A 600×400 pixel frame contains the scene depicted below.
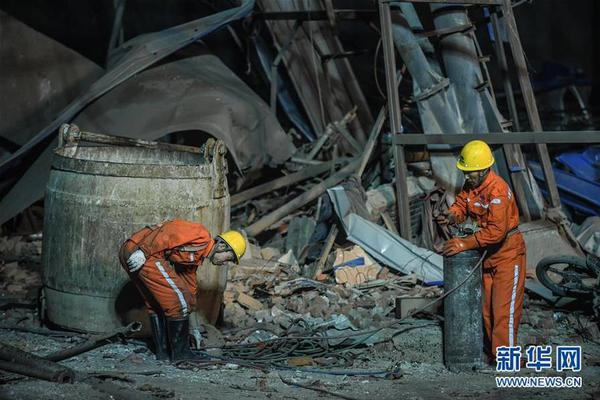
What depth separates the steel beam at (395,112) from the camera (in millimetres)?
8656

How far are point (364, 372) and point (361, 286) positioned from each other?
1.88 metres

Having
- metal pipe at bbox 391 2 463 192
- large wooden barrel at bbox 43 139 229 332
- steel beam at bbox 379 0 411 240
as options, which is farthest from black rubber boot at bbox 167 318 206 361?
metal pipe at bbox 391 2 463 192

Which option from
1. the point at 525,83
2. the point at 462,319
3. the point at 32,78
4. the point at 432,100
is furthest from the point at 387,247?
the point at 32,78

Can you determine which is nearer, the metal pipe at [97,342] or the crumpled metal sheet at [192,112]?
the metal pipe at [97,342]

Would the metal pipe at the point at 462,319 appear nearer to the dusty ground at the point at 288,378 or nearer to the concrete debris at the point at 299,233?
the dusty ground at the point at 288,378

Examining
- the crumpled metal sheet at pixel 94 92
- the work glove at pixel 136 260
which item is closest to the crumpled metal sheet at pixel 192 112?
the crumpled metal sheet at pixel 94 92

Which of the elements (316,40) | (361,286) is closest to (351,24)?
(316,40)

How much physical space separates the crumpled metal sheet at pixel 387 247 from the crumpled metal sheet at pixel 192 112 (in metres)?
1.24

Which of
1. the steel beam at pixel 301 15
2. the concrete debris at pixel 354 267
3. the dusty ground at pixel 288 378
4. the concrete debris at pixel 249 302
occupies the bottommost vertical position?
the dusty ground at pixel 288 378

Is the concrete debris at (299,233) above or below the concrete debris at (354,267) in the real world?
above

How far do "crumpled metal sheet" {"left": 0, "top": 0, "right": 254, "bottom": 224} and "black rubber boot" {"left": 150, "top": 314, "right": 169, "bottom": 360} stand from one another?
8.76 ft

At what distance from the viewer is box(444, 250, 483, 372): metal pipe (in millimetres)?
6570

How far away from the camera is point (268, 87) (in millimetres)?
11516

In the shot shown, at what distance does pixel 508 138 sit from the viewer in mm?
8102
